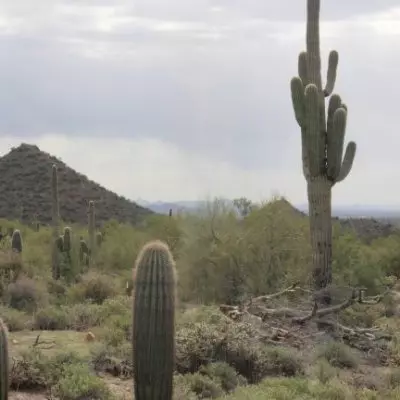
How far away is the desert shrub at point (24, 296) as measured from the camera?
63.0ft

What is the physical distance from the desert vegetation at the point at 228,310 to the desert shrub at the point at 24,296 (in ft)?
0.14

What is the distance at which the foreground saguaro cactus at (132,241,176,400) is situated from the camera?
861 centimetres

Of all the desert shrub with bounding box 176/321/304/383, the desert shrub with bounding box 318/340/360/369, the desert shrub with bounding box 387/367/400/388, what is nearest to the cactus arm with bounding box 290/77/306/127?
the desert shrub with bounding box 318/340/360/369

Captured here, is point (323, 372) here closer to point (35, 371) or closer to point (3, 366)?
point (35, 371)

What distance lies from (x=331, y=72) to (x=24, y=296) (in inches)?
362

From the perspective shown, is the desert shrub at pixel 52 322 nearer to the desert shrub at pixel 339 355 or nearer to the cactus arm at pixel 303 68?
the desert shrub at pixel 339 355

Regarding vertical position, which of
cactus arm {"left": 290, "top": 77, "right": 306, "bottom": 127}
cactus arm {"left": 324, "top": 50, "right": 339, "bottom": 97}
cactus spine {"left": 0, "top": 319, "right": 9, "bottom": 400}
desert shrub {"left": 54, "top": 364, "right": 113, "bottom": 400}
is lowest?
desert shrub {"left": 54, "top": 364, "right": 113, "bottom": 400}

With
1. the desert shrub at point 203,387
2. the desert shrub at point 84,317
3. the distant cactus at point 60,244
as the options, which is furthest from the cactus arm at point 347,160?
the distant cactus at point 60,244

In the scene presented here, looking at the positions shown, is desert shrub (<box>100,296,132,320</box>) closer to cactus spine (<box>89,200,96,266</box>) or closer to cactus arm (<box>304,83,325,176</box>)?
cactus arm (<box>304,83,325,176</box>)

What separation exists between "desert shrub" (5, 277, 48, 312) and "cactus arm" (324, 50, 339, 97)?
8579 millimetres

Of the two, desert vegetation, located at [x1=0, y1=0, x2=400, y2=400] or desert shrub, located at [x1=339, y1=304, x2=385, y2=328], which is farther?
desert shrub, located at [x1=339, y1=304, x2=385, y2=328]

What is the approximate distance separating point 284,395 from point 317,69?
29.2ft

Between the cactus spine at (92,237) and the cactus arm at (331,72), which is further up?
the cactus arm at (331,72)

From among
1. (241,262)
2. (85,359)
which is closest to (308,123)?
(241,262)
